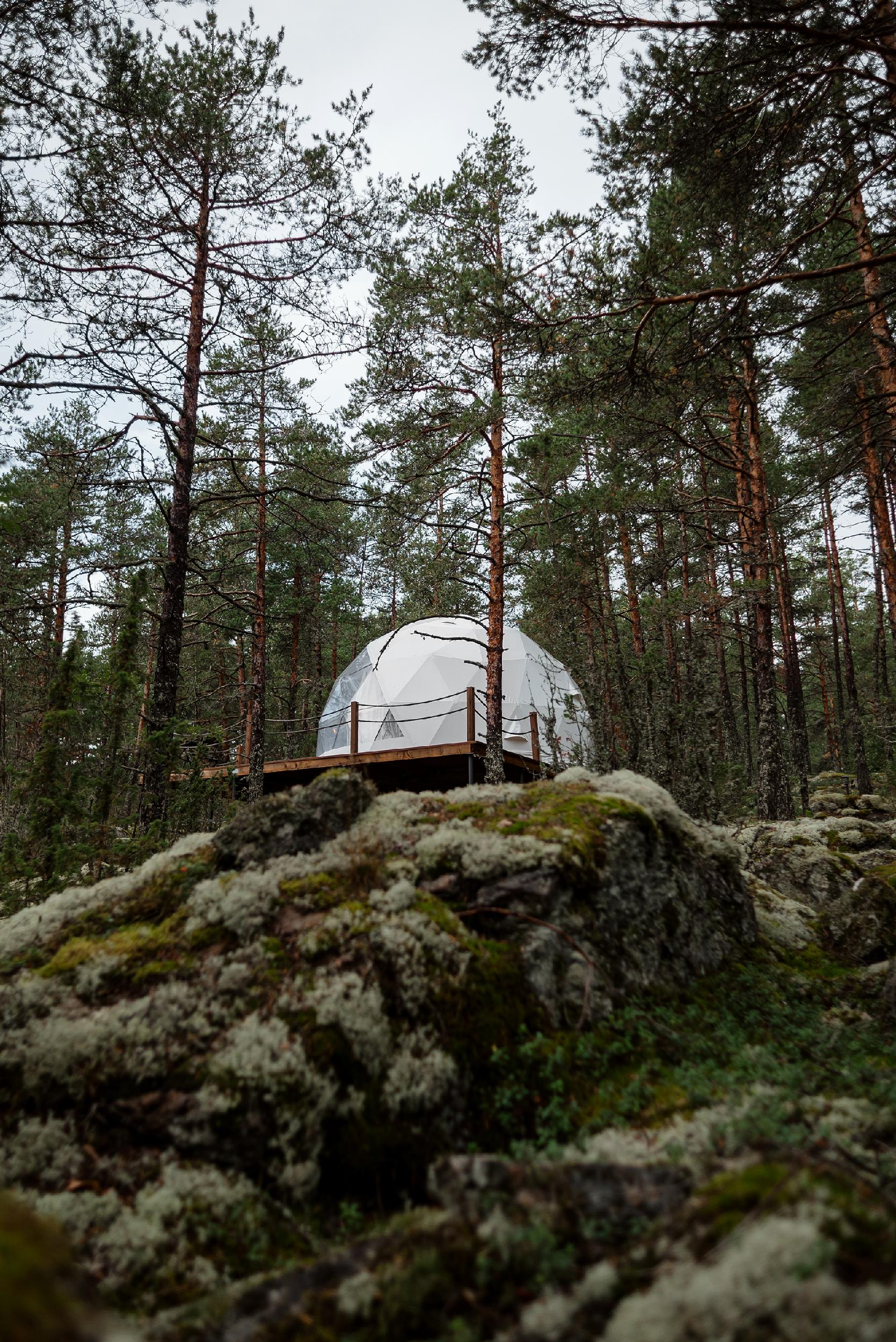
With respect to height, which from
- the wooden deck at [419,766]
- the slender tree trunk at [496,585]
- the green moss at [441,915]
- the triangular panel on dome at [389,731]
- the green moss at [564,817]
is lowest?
the green moss at [441,915]

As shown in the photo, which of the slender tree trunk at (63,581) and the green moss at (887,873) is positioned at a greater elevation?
the slender tree trunk at (63,581)

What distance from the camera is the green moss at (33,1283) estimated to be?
3.84ft

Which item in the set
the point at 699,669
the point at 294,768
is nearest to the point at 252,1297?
the point at 699,669

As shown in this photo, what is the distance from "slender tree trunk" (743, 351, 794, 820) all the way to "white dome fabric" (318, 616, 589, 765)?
412 cm

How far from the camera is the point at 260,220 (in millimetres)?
11039

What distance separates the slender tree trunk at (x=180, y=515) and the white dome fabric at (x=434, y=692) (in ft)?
19.6

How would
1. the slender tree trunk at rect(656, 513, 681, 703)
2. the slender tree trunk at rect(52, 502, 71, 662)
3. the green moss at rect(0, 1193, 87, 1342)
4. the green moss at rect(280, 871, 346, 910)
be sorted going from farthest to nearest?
the slender tree trunk at rect(52, 502, 71, 662) < the slender tree trunk at rect(656, 513, 681, 703) < the green moss at rect(280, 871, 346, 910) < the green moss at rect(0, 1193, 87, 1342)

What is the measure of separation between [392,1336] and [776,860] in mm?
6685

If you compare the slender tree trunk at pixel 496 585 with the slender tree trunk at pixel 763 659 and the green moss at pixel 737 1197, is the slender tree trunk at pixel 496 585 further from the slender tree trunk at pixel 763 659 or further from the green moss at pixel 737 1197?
the green moss at pixel 737 1197

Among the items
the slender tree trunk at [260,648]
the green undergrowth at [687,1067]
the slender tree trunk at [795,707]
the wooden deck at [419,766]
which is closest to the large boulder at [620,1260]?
the green undergrowth at [687,1067]

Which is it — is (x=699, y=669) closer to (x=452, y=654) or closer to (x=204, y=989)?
(x=204, y=989)

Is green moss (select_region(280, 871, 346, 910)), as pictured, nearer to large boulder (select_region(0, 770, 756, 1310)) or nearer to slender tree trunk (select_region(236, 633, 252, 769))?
large boulder (select_region(0, 770, 756, 1310))

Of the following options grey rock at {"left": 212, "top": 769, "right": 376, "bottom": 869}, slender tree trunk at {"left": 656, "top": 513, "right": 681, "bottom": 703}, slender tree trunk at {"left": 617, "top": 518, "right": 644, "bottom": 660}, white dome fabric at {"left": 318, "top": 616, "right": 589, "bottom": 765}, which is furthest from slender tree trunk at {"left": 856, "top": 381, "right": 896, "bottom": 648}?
grey rock at {"left": 212, "top": 769, "right": 376, "bottom": 869}

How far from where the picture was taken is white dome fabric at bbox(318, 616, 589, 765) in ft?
54.7
